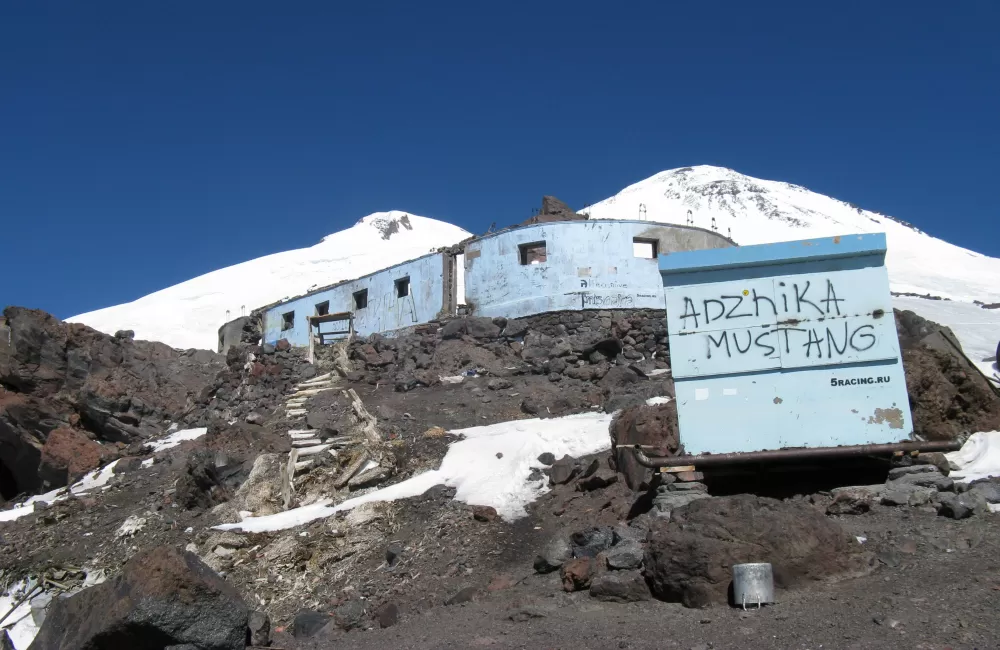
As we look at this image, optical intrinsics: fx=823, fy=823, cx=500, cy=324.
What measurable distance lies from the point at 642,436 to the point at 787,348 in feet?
7.47

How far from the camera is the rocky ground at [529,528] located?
20.1 feet

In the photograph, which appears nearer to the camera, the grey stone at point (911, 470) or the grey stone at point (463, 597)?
the grey stone at point (911, 470)

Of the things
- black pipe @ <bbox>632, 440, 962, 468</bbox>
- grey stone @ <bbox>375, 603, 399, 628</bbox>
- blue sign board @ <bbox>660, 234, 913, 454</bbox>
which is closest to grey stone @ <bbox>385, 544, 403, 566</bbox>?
grey stone @ <bbox>375, 603, 399, 628</bbox>

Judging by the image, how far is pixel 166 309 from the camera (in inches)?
2436

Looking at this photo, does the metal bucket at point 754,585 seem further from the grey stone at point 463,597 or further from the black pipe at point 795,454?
the grey stone at point 463,597

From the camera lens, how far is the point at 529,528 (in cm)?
1014

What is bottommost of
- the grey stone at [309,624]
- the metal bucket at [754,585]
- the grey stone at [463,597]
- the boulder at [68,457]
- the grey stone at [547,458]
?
the grey stone at [309,624]

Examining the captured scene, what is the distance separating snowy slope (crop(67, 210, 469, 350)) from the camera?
57.2 metres

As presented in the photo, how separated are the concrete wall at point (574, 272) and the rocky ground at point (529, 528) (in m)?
1.61

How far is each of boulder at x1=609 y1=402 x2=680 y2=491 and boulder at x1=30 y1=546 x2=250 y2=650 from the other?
15.0 feet

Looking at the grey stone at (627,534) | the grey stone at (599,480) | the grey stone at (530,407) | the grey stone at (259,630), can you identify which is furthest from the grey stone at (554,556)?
the grey stone at (530,407)

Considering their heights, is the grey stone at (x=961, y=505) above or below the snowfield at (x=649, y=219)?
below

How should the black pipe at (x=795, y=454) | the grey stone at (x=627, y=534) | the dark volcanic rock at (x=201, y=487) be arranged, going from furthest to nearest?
1. the dark volcanic rock at (x=201, y=487)
2. the grey stone at (x=627, y=534)
3. the black pipe at (x=795, y=454)

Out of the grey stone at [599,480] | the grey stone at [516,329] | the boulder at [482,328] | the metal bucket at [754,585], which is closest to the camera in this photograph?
the metal bucket at [754,585]
